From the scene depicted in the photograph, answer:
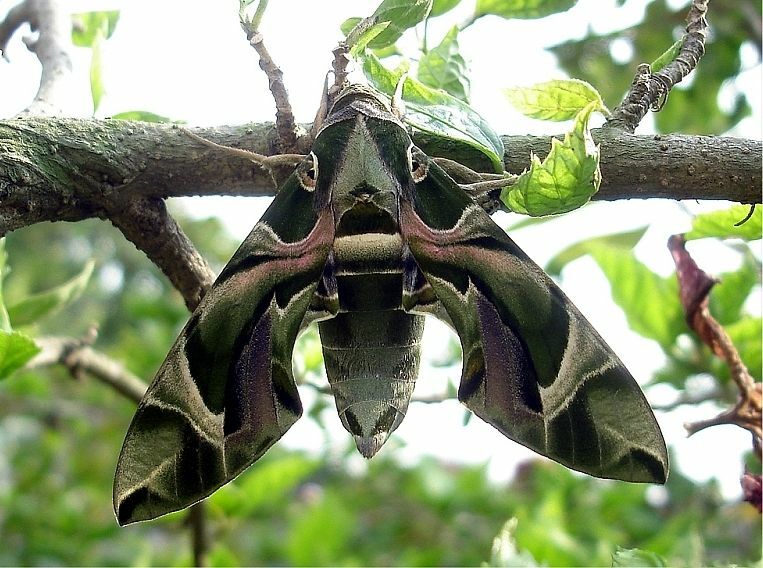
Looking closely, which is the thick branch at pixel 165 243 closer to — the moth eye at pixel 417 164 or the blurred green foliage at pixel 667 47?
the moth eye at pixel 417 164

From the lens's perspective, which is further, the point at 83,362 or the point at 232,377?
the point at 83,362

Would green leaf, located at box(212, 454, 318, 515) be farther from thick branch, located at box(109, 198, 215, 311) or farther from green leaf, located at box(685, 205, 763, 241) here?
green leaf, located at box(685, 205, 763, 241)

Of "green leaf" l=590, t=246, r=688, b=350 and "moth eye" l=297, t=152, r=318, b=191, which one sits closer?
"moth eye" l=297, t=152, r=318, b=191

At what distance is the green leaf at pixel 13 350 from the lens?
119cm

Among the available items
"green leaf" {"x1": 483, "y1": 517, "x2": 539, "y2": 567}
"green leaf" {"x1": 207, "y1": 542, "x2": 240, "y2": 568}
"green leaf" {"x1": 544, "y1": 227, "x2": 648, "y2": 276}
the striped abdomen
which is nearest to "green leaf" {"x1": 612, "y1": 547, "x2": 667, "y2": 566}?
"green leaf" {"x1": 483, "y1": 517, "x2": 539, "y2": 567}

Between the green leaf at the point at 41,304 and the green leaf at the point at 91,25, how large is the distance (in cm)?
53

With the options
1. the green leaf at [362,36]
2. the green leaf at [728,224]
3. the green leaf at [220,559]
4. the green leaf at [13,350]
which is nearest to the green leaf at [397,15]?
the green leaf at [362,36]

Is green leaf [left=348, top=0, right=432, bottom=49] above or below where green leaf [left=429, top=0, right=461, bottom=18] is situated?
below

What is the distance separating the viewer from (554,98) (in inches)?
47.8

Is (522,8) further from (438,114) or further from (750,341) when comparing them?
(750,341)

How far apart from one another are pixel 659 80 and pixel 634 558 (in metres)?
0.67

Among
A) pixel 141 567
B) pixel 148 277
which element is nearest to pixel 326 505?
pixel 141 567

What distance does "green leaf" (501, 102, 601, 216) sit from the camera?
3.08 ft

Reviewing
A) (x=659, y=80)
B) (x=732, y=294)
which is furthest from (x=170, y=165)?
(x=732, y=294)
